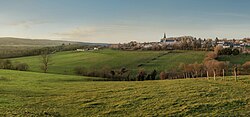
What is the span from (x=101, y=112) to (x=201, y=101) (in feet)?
24.7

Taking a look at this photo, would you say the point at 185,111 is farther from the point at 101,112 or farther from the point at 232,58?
the point at 232,58

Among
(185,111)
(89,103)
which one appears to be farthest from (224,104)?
(89,103)

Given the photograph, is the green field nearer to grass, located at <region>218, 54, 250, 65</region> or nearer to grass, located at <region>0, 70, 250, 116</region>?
grass, located at <region>218, 54, 250, 65</region>

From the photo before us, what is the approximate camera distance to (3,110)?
20484mm

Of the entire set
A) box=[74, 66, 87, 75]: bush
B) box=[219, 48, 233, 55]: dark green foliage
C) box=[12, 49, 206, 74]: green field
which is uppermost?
box=[219, 48, 233, 55]: dark green foliage

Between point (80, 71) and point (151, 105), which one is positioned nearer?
point (151, 105)

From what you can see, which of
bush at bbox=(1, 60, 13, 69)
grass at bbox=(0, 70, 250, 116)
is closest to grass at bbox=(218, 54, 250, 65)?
bush at bbox=(1, 60, 13, 69)

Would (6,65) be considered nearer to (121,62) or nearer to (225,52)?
(121,62)

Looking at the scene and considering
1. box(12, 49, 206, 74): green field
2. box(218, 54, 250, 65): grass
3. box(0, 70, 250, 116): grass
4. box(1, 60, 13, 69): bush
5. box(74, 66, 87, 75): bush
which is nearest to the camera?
box(0, 70, 250, 116): grass

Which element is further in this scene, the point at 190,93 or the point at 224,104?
the point at 190,93

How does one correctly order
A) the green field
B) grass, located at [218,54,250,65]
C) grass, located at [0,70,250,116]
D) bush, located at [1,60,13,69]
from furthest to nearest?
grass, located at [218,54,250,65]
the green field
bush, located at [1,60,13,69]
grass, located at [0,70,250,116]

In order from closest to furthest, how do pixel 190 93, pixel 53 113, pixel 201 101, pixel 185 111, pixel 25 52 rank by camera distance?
pixel 185 111 → pixel 53 113 → pixel 201 101 → pixel 190 93 → pixel 25 52

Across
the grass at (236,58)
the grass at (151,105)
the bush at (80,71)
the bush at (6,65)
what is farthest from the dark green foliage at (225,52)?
the grass at (151,105)

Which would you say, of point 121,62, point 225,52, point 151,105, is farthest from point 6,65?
point 151,105
